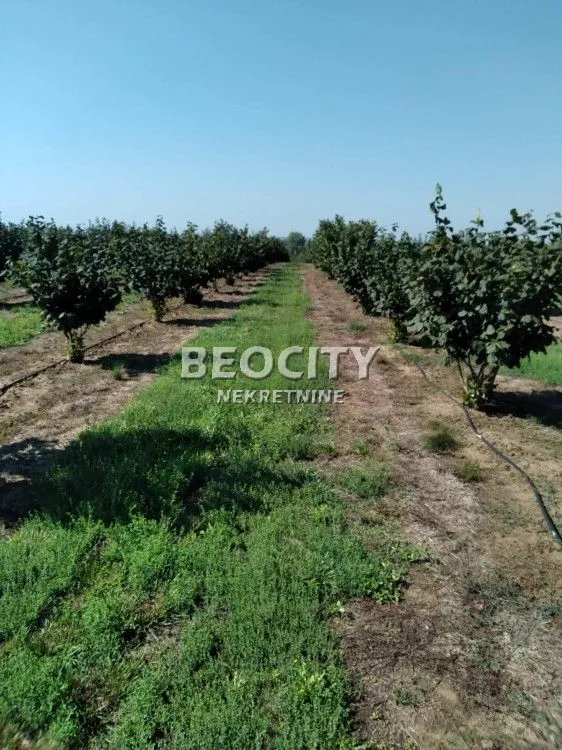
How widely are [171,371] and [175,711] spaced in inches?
252

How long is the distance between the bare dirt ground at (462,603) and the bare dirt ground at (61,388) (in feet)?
10.2

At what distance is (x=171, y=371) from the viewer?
853 centimetres

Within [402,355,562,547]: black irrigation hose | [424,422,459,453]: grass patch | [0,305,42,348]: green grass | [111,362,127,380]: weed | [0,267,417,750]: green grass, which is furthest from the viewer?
[0,305,42,348]: green grass

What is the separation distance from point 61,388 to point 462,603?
6453 mm

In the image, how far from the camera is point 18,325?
11.8 metres

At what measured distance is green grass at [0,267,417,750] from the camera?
2.46m

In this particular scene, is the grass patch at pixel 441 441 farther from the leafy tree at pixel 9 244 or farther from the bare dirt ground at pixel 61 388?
the leafy tree at pixel 9 244

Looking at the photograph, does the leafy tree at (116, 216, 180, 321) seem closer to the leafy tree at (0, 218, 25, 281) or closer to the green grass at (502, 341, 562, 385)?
the leafy tree at (0, 218, 25, 281)

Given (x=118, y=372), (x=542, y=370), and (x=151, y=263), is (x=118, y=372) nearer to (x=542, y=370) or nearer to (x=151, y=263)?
(x=151, y=263)

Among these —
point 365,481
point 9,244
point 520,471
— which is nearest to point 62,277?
point 365,481

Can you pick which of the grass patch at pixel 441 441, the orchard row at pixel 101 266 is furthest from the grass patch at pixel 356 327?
the grass patch at pixel 441 441

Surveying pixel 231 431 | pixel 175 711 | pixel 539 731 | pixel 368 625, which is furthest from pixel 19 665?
pixel 231 431

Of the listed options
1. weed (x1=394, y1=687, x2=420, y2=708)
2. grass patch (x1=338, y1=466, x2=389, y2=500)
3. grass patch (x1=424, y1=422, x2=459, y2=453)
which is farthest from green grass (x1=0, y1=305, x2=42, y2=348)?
weed (x1=394, y1=687, x2=420, y2=708)

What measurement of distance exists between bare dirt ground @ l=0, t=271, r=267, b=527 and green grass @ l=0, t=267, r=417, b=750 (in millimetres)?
432
